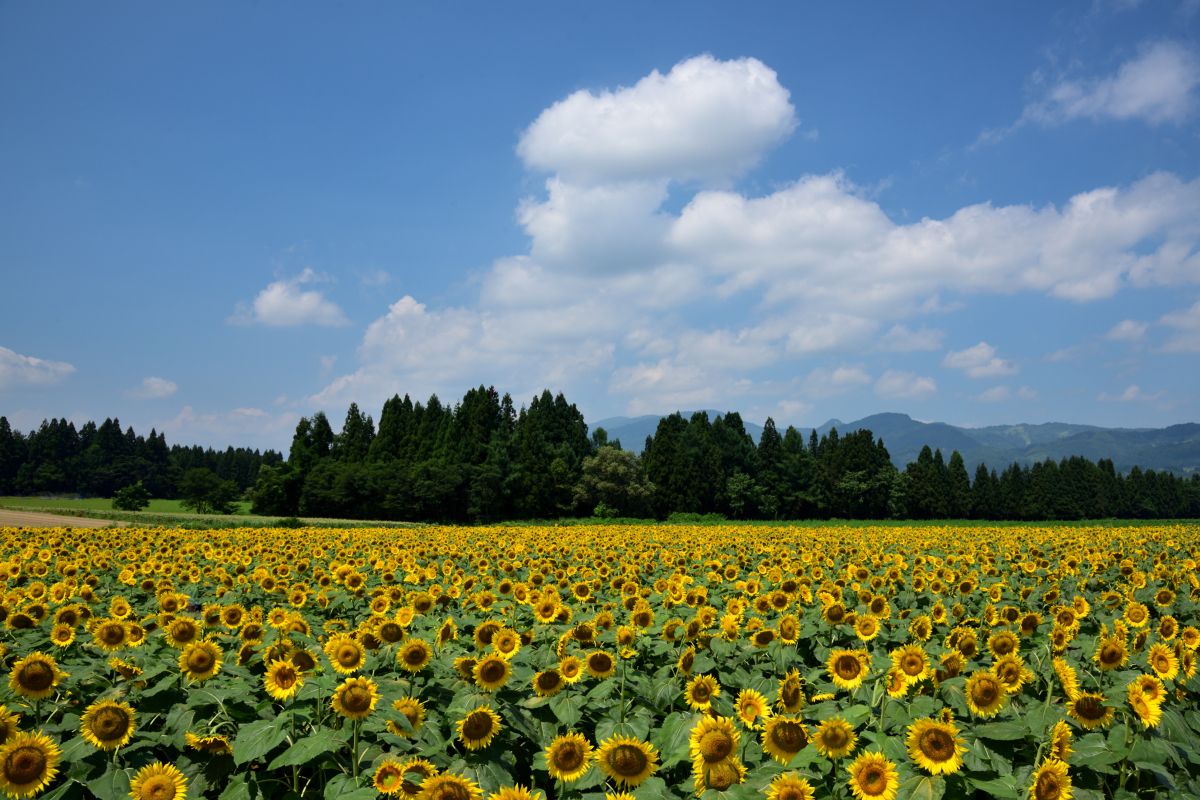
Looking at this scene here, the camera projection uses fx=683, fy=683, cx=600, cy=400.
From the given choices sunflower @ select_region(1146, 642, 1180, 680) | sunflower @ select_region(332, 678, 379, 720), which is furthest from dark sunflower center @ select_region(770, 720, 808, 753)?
sunflower @ select_region(1146, 642, 1180, 680)

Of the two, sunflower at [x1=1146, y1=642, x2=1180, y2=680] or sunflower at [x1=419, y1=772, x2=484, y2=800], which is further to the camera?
sunflower at [x1=1146, y1=642, x2=1180, y2=680]

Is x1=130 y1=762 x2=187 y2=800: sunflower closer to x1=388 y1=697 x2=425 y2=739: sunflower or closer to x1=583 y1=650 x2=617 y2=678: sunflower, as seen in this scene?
x1=388 y1=697 x2=425 y2=739: sunflower

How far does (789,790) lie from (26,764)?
3286 mm

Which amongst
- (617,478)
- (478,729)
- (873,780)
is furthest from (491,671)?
(617,478)

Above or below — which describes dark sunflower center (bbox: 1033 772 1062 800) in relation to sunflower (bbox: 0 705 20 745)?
below

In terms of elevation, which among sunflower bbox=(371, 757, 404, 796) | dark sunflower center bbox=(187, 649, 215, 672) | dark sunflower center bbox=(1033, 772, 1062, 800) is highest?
dark sunflower center bbox=(187, 649, 215, 672)

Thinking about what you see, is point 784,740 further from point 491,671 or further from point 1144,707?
point 1144,707

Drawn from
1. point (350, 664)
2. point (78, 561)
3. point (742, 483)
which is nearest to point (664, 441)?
point (742, 483)

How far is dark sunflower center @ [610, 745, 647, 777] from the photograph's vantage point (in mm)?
3037

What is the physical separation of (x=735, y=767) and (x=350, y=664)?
86.3 inches

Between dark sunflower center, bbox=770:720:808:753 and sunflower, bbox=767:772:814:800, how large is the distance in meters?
0.41

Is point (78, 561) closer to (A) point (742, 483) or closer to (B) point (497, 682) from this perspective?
(B) point (497, 682)

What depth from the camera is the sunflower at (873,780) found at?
2.90 metres

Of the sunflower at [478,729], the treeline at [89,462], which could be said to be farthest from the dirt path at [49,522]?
the treeline at [89,462]
